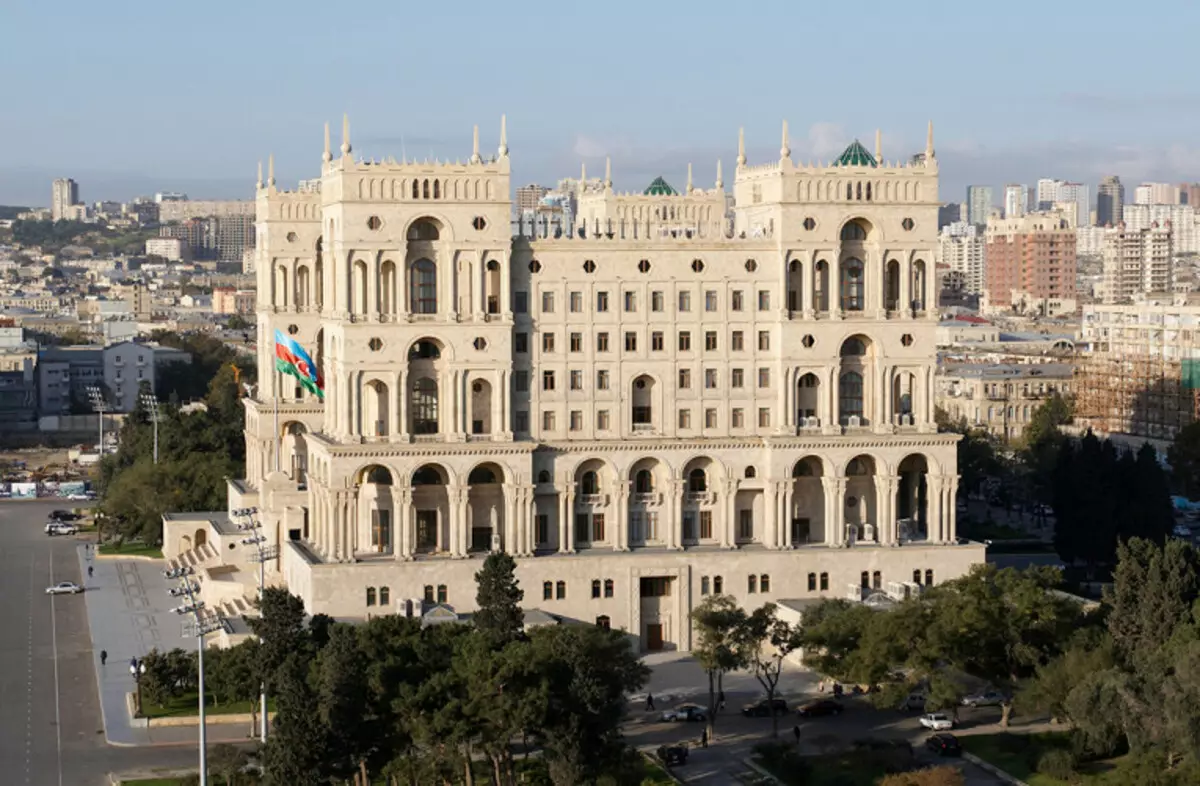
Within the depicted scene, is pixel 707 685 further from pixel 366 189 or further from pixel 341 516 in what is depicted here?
pixel 366 189

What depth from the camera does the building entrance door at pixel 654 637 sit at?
94.6m

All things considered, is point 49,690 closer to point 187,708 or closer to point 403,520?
point 187,708

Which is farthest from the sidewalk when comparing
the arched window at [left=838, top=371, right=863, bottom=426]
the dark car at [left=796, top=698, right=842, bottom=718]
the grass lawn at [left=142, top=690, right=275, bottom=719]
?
the arched window at [left=838, top=371, right=863, bottom=426]

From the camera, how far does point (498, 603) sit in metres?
78.5

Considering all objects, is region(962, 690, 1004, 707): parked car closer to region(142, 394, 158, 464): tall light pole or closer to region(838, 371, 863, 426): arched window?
region(838, 371, 863, 426): arched window

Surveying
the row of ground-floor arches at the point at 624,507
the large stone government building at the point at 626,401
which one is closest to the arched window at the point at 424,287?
the large stone government building at the point at 626,401

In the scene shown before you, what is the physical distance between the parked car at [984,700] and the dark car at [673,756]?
505 inches

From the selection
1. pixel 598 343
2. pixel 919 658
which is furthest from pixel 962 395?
pixel 919 658

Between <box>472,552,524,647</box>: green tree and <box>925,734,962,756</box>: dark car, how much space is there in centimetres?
1477

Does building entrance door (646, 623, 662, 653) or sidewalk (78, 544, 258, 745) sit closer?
sidewalk (78, 544, 258, 745)

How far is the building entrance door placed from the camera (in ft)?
310

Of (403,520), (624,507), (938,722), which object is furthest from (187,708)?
(938,722)

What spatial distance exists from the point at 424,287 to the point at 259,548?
1318 cm

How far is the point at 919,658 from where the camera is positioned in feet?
266
